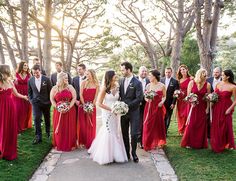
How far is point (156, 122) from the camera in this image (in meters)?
9.20

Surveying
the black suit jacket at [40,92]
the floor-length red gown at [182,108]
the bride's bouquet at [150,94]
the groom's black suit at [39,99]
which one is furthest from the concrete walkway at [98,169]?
the floor-length red gown at [182,108]

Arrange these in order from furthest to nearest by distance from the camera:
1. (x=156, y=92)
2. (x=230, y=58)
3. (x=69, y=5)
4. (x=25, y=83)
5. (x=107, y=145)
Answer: (x=230, y=58), (x=69, y=5), (x=25, y=83), (x=156, y=92), (x=107, y=145)

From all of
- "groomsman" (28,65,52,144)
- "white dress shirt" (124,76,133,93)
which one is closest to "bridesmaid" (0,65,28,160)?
"groomsman" (28,65,52,144)

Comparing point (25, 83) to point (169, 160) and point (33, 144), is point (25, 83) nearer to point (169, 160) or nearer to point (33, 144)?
point (33, 144)

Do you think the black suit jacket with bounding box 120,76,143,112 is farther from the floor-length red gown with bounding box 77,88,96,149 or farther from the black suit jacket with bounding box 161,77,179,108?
the black suit jacket with bounding box 161,77,179,108

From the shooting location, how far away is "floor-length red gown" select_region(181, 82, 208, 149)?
882 cm

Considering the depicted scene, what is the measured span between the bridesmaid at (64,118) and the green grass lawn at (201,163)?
99.8 inches

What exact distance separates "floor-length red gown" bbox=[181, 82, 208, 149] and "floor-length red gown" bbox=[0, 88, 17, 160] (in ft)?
14.2

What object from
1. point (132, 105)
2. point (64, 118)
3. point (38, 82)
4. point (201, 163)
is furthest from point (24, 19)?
point (201, 163)

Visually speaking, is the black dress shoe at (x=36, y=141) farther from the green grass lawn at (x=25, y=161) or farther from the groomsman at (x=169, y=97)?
the groomsman at (x=169, y=97)

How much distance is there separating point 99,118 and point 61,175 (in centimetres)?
801

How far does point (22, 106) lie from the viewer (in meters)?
10.9

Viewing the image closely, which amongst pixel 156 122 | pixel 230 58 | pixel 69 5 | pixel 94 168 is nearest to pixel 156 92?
pixel 156 122

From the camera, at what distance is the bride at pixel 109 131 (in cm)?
767
